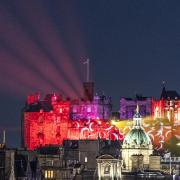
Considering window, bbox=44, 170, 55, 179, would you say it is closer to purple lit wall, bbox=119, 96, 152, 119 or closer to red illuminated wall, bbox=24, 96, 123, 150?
red illuminated wall, bbox=24, 96, 123, 150

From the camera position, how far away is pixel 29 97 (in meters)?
191

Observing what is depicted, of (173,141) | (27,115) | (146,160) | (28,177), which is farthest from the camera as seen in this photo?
(27,115)

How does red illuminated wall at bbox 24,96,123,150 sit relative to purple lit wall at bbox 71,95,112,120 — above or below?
below

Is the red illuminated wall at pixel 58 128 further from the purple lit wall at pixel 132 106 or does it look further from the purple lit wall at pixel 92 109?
the purple lit wall at pixel 132 106

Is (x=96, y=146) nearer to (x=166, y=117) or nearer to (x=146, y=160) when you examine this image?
(x=146, y=160)

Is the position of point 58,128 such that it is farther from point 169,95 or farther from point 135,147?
point 135,147

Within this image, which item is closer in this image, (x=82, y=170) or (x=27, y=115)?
(x=82, y=170)

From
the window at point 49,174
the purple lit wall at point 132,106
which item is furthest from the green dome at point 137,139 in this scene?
the purple lit wall at point 132,106

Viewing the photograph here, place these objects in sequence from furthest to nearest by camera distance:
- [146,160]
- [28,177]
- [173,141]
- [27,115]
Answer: [27,115] < [173,141] < [146,160] < [28,177]

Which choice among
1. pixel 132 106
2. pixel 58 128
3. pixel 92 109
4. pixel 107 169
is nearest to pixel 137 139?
pixel 107 169

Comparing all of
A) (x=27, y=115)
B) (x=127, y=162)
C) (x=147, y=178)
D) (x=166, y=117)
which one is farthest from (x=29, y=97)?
(x=147, y=178)

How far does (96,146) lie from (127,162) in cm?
644

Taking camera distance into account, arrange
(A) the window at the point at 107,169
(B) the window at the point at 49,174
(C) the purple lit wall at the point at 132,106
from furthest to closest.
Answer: (C) the purple lit wall at the point at 132,106
(B) the window at the point at 49,174
(A) the window at the point at 107,169

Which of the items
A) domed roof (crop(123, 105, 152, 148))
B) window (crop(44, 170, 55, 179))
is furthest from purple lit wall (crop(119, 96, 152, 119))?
window (crop(44, 170, 55, 179))
